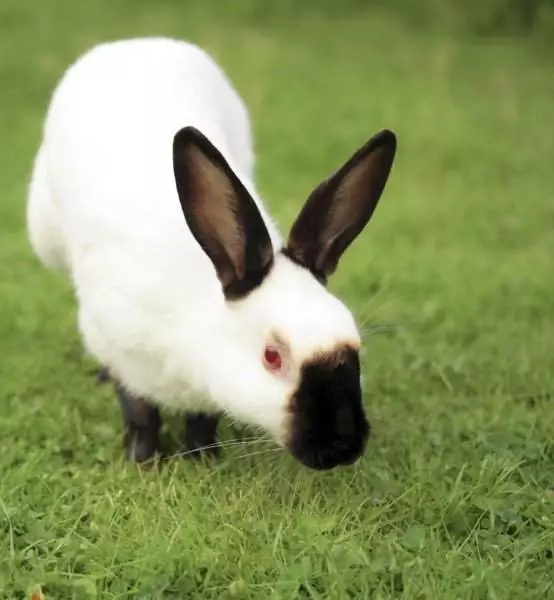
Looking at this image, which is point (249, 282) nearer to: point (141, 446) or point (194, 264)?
point (194, 264)

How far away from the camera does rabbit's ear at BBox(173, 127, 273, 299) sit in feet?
9.66

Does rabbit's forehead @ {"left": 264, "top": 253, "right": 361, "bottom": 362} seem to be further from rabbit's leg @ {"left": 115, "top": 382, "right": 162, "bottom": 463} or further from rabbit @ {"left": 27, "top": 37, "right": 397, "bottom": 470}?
rabbit's leg @ {"left": 115, "top": 382, "right": 162, "bottom": 463}

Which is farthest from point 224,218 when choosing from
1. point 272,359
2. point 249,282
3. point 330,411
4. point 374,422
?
point 374,422

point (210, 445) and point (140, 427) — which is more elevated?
point (210, 445)

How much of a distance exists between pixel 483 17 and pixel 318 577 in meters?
10.8

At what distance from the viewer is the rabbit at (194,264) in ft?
9.23

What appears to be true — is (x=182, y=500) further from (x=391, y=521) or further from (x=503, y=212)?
(x=503, y=212)

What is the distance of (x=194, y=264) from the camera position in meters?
3.20

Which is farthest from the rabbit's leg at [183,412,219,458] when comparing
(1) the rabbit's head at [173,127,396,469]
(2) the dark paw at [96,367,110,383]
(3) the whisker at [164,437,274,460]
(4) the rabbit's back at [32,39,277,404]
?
(2) the dark paw at [96,367,110,383]

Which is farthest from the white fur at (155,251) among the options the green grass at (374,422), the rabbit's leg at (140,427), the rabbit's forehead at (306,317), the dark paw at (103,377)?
the dark paw at (103,377)

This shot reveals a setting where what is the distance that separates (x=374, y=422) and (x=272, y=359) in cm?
110

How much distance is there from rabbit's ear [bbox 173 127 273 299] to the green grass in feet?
2.22

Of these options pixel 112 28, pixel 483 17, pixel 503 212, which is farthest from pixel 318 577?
pixel 483 17

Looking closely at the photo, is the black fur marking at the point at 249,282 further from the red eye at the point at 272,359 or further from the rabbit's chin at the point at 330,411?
the rabbit's chin at the point at 330,411
